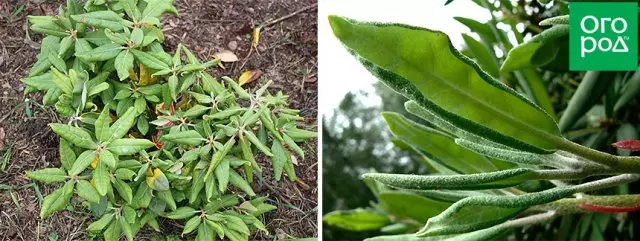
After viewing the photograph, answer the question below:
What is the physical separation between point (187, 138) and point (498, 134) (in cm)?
74

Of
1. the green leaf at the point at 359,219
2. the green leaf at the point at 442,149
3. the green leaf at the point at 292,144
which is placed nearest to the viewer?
the green leaf at the point at 442,149

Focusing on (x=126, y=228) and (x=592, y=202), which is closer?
(x=592, y=202)

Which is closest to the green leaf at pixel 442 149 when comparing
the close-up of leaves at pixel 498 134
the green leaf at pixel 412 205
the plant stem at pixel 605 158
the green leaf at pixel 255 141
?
the close-up of leaves at pixel 498 134

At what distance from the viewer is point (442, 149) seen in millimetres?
798

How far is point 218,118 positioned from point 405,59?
791 mm

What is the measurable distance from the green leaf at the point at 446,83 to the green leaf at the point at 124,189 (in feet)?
2.51

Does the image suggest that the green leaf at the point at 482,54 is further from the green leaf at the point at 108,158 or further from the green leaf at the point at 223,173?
the green leaf at the point at 108,158

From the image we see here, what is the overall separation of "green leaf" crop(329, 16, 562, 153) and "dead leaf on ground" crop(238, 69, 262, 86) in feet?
3.07

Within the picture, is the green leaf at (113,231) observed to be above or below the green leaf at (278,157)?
below

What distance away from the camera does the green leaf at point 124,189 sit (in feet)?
3.95

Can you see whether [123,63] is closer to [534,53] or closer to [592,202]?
[534,53]

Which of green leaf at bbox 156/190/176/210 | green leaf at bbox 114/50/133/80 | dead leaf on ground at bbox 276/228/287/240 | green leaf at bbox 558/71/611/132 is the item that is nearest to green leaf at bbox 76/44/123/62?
green leaf at bbox 114/50/133/80

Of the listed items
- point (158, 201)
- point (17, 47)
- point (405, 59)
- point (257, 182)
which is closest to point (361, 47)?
point (405, 59)

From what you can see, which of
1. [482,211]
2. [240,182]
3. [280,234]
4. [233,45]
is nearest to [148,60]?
[240,182]
